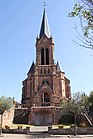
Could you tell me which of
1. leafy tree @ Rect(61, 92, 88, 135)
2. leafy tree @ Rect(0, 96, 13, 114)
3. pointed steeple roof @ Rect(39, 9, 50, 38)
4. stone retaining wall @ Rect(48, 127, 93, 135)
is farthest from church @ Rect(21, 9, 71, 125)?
stone retaining wall @ Rect(48, 127, 93, 135)

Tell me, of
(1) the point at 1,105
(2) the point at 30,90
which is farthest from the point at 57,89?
(1) the point at 1,105

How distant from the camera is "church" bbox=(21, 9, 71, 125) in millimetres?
57812

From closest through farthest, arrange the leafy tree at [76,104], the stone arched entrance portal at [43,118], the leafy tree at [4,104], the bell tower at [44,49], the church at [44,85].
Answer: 1. the leafy tree at [76,104]
2. the leafy tree at [4,104]
3. the stone arched entrance portal at [43,118]
4. the church at [44,85]
5. the bell tower at [44,49]

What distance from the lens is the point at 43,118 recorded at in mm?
57906

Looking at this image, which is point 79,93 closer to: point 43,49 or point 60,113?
point 60,113

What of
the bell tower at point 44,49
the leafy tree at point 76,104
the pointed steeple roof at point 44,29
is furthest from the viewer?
the pointed steeple roof at point 44,29

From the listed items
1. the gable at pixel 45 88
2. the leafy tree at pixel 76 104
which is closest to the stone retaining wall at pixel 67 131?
the leafy tree at pixel 76 104

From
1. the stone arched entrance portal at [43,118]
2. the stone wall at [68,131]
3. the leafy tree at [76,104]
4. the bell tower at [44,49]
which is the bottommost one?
the stone wall at [68,131]

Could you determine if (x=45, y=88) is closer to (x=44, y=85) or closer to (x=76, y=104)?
(x=44, y=85)

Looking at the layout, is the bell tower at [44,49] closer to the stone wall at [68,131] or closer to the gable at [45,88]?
the gable at [45,88]

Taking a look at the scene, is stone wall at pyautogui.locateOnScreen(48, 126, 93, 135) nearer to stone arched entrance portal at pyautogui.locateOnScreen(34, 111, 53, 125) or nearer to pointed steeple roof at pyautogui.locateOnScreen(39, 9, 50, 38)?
stone arched entrance portal at pyautogui.locateOnScreen(34, 111, 53, 125)

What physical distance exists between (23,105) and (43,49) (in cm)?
2019

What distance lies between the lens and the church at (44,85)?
190 feet

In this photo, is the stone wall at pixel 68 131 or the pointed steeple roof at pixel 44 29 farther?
the pointed steeple roof at pixel 44 29
